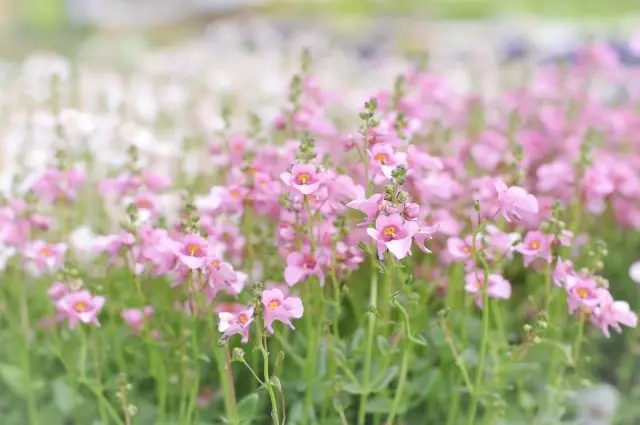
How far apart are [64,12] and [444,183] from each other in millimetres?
6505

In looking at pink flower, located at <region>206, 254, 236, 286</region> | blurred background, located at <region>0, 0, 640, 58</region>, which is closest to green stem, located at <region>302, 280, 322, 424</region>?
pink flower, located at <region>206, 254, 236, 286</region>

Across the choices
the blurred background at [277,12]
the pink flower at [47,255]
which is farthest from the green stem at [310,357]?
the blurred background at [277,12]

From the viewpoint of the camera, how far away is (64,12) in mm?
7117

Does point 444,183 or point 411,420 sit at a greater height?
point 444,183

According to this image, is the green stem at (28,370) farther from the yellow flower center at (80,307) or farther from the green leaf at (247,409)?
the green leaf at (247,409)

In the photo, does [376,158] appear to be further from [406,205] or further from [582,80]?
[582,80]

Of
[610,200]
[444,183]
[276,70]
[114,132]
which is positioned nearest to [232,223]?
[444,183]

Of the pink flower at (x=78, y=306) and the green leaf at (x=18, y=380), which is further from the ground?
the pink flower at (x=78, y=306)

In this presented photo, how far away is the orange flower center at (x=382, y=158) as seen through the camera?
1073 mm

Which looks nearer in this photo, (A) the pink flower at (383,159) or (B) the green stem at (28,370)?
(A) the pink flower at (383,159)

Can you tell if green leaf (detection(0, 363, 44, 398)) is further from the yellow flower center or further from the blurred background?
the blurred background

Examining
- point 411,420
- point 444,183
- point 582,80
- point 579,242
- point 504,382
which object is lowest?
point 411,420

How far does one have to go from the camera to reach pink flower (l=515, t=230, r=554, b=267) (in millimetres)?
1092

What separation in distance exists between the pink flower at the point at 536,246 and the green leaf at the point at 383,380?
246mm
